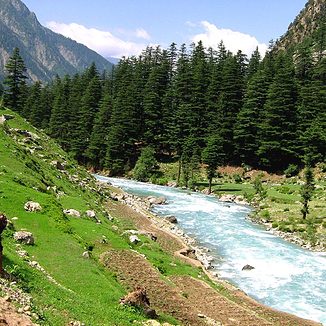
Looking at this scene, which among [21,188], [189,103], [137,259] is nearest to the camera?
[137,259]

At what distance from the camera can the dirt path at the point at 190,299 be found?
22.7 metres

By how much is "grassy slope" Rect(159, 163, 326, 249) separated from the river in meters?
2.72

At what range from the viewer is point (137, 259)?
27219mm

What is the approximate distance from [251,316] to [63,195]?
68.0 ft

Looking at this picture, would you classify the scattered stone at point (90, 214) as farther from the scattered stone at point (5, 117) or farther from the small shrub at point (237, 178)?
the small shrub at point (237, 178)

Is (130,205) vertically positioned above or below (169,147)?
below

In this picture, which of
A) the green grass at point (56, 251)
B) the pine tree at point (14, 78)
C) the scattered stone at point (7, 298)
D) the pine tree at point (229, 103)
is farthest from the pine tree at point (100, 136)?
the scattered stone at point (7, 298)

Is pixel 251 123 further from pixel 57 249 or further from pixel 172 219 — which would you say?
pixel 57 249

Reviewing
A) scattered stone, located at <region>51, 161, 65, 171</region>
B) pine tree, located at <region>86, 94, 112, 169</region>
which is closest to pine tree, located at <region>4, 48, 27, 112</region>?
pine tree, located at <region>86, 94, 112, 169</region>

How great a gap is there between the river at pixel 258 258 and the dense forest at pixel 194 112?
2005 centimetres

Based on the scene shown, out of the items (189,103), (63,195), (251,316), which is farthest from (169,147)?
(251,316)

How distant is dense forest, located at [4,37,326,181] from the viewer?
286 feet

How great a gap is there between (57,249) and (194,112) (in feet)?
251

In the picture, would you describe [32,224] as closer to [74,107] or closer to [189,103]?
[189,103]
